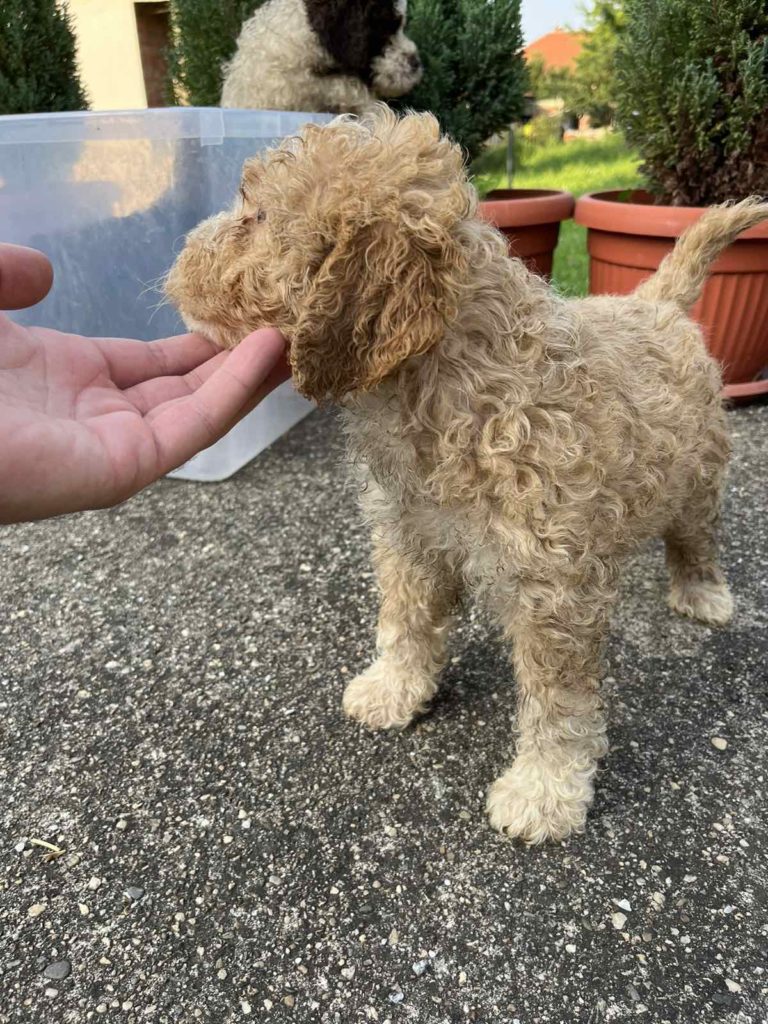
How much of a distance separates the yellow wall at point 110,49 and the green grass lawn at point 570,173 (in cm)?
319

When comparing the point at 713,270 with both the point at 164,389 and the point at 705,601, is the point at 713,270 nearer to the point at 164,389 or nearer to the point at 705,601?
the point at 705,601

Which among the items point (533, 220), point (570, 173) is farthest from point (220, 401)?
point (570, 173)

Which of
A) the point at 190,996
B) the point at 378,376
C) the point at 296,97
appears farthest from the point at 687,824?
the point at 296,97

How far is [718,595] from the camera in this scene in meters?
3.18

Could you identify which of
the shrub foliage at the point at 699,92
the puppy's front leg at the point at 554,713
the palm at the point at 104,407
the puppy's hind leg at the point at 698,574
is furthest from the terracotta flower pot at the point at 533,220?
the puppy's front leg at the point at 554,713

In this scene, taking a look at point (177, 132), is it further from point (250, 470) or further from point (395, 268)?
point (395, 268)

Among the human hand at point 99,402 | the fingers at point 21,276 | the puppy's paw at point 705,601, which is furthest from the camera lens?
the puppy's paw at point 705,601

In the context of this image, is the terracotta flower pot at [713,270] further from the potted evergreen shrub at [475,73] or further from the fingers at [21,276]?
the fingers at [21,276]

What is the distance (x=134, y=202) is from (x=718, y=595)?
3400mm

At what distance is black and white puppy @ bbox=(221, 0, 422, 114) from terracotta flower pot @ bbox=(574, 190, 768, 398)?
1660 millimetres

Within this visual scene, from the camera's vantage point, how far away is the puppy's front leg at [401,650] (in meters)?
2.59

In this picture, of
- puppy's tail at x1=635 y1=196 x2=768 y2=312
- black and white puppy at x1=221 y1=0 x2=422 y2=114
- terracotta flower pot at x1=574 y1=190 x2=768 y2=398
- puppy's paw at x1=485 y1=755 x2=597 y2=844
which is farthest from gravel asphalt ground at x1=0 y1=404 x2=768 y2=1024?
black and white puppy at x1=221 y1=0 x2=422 y2=114

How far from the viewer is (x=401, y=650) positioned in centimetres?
274

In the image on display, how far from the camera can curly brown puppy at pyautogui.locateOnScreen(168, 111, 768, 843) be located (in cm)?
160
